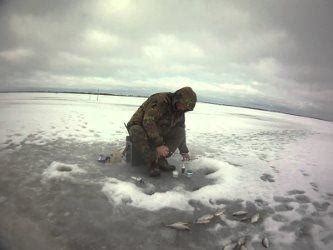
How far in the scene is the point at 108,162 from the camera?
16.9 ft

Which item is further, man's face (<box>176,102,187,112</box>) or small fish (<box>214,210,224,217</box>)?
man's face (<box>176,102,187,112</box>)

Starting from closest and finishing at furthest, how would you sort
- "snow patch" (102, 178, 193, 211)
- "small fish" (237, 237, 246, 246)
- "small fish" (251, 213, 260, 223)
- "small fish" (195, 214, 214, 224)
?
1. "small fish" (237, 237, 246, 246)
2. "small fish" (195, 214, 214, 224)
3. "small fish" (251, 213, 260, 223)
4. "snow patch" (102, 178, 193, 211)

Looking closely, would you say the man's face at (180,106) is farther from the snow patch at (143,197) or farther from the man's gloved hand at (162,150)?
the snow patch at (143,197)

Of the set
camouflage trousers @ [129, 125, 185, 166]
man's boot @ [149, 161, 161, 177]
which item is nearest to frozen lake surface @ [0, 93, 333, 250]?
man's boot @ [149, 161, 161, 177]

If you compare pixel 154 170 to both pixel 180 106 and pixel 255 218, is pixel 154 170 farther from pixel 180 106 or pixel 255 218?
pixel 255 218

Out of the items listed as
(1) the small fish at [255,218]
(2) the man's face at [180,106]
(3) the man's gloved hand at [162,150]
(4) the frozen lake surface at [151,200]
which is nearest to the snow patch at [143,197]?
(4) the frozen lake surface at [151,200]

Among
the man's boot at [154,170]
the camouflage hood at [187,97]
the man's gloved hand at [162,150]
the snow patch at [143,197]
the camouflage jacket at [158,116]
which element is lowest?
the snow patch at [143,197]

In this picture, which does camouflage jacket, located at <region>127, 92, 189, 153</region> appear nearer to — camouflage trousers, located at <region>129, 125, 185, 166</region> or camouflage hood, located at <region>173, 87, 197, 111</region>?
camouflage trousers, located at <region>129, 125, 185, 166</region>

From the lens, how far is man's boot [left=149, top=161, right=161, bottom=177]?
4.57 metres

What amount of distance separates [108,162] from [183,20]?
4.19m

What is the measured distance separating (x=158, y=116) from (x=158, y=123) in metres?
0.25

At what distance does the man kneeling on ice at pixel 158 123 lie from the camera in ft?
14.4

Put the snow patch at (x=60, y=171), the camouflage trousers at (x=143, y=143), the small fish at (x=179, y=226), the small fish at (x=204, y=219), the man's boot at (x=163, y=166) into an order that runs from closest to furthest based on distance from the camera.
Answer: the small fish at (x=179, y=226), the small fish at (x=204, y=219), the snow patch at (x=60, y=171), the camouflage trousers at (x=143, y=143), the man's boot at (x=163, y=166)

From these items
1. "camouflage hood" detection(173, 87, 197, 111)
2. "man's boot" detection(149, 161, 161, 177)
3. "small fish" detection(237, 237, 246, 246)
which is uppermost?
"camouflage hood" detection(173, 87, 197, 111)
